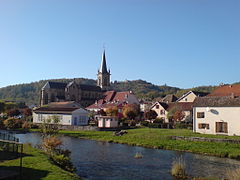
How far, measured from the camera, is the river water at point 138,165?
16125 millimetres

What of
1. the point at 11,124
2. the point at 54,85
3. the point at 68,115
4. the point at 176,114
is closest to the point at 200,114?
the point at 176,114

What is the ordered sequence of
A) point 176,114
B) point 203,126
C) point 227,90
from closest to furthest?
point 203,126, point 227,90, point 176,114

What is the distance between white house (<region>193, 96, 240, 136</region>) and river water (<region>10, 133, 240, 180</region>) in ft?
36.1

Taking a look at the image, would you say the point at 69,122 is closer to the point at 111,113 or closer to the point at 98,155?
the point at 111,113

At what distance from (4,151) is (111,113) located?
39.6 m

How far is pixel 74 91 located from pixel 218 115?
68.2 metres

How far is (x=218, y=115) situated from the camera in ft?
108

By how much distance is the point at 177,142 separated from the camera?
1118 inches

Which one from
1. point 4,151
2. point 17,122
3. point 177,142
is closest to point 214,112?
→ point 177,142

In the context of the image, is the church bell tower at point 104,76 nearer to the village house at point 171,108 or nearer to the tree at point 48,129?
the village house at point 171,108

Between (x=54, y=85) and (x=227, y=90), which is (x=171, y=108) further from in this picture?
(x=54, y=85)

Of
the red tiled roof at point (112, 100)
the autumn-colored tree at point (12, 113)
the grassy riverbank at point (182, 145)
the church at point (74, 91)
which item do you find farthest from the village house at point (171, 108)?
the church at point (74, 91)

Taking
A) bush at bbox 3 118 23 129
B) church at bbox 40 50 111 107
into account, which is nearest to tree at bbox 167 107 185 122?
bush at bbox 3 118 23 129

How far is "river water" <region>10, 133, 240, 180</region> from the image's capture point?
16125 millimetres
